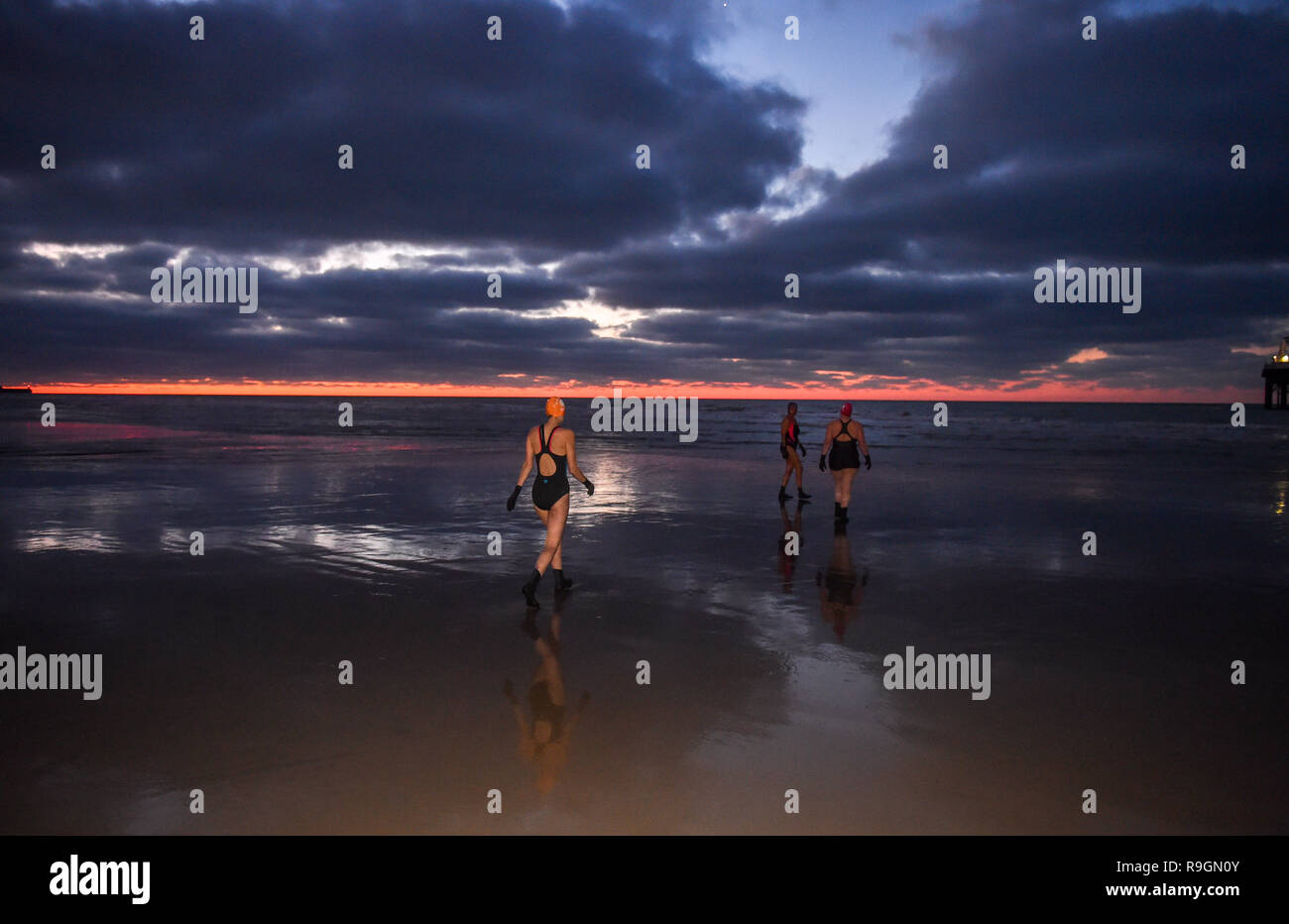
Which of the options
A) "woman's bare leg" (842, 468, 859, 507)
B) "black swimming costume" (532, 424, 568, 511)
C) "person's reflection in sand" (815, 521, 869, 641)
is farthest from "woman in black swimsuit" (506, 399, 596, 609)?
"woman's bare leg" (842, 468, 859, 507)

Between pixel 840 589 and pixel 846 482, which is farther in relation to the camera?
pixel 846 482

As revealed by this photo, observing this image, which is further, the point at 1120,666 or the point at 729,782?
the point at 1120,666

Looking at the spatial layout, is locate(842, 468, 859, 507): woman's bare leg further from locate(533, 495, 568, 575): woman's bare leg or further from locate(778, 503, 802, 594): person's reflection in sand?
locate(533, 495, 568, 575): woman's bare leg

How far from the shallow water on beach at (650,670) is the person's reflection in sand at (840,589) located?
0.06 metres

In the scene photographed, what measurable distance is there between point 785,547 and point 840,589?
97.5 inches

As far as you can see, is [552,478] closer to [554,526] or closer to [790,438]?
[554,526]

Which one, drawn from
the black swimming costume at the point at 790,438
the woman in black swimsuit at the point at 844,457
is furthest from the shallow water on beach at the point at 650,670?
the black swimming costume at the point at 790,438

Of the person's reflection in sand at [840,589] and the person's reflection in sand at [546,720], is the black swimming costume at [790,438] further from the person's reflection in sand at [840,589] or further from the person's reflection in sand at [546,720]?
the person's reflection in sand at [546,720]

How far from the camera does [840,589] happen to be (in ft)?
29.5

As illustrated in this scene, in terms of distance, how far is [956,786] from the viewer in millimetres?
4395

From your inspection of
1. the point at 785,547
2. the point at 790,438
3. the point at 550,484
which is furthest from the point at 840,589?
the point at 790,438
